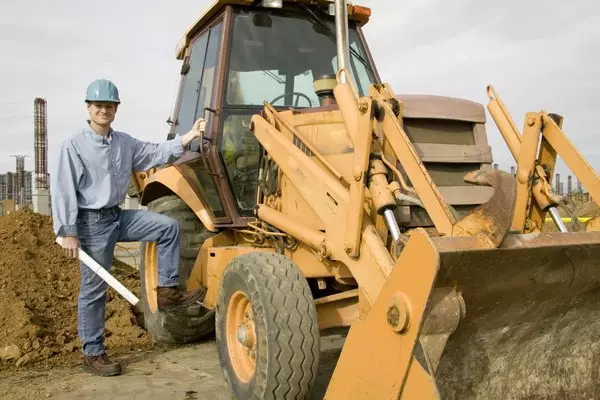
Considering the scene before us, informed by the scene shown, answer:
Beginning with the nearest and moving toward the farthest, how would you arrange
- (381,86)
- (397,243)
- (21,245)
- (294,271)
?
1. (397,243)
2. (294,271)
3. (381,86)
4. (21,245)

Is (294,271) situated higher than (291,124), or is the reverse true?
(291,124)

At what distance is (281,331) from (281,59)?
234cm

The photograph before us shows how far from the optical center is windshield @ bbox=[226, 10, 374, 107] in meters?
4.46

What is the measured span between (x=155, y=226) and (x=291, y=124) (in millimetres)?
1354

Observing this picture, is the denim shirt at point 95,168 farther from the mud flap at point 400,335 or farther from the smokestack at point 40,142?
the smokestack at point 40,142

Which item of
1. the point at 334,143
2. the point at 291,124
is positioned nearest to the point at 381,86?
the point at 334,143

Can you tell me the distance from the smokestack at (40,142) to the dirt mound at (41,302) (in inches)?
636

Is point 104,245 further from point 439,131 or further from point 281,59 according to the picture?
point 439,131

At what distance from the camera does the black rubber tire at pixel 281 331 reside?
2963mm

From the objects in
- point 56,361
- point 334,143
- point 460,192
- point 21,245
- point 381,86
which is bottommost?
point 56,361

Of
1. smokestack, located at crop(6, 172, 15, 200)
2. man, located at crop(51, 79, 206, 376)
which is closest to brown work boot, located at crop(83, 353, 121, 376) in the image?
man, located at crop(51, 79, 206, 376)

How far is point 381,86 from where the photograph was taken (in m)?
3.58

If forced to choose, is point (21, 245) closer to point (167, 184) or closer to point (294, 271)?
point (167, 184)

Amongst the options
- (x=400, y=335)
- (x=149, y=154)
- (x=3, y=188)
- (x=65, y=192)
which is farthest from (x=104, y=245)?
(x=3, y=188)
